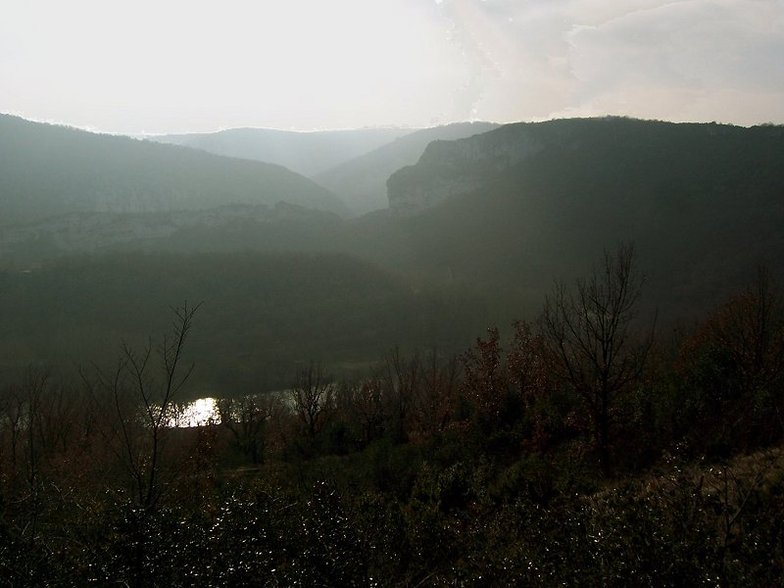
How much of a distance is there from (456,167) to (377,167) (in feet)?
220

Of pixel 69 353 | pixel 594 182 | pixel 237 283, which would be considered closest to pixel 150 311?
pixel 237 283

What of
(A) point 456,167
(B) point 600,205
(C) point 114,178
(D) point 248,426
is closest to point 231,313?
(D) point 248,426

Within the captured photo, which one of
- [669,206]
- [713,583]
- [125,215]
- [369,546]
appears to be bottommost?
[369,546]

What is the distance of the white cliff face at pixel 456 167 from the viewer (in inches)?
4087

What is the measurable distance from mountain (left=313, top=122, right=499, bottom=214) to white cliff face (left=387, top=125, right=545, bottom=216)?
3728cm

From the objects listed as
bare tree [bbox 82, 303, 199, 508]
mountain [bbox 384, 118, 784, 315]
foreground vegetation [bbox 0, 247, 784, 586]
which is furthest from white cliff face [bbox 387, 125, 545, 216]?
foreground vegetation [bbox 0, 247, 784, 586]

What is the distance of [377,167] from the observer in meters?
174

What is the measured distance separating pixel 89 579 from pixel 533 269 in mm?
71514

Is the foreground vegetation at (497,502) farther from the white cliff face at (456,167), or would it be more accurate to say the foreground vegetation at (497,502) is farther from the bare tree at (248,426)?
the white cliff face at (456,167)

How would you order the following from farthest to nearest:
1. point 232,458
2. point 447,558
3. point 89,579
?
point 232,458 → point 447,558 → point 89,579

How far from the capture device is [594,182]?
271 feet

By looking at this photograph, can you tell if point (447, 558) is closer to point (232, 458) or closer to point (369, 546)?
point (369, 546)

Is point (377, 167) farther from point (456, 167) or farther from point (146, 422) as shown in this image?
point (146, 422)

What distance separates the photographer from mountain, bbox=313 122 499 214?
158375 millimetres
